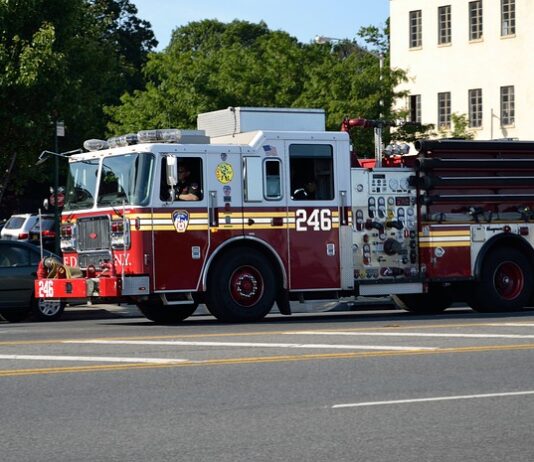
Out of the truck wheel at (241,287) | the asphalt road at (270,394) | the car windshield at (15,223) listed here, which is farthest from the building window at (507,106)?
the asphalt road at (270,394)

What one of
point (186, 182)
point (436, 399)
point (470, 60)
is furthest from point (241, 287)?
point (470, 60)

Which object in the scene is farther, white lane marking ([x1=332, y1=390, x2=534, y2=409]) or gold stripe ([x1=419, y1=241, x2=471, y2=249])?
gold stripe ([x1=419, y1=241, x2=471, y2=249])

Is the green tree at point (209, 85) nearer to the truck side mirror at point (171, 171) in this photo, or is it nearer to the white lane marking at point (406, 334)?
the truck side mirror at point (171, 171)

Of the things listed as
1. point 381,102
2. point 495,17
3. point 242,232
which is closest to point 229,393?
point 242,232

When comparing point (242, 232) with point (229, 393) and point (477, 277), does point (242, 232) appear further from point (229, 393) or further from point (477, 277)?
point (229, 393)

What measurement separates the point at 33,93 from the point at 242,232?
11467 millimetres

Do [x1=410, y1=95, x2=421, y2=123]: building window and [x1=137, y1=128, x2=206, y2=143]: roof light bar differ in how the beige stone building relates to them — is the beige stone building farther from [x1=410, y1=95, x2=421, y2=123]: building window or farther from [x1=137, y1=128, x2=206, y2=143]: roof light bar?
[x1=137, y1=128, x2=206, y2=143]: roof light bar

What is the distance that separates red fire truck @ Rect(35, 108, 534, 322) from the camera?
19.6 m

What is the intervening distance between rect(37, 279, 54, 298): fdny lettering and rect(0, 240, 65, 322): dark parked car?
2454 millimetres

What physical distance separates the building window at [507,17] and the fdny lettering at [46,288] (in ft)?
140

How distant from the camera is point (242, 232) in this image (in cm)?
1997

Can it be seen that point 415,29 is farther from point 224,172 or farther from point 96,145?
point 224,172

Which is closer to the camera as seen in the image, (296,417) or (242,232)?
(296,417)

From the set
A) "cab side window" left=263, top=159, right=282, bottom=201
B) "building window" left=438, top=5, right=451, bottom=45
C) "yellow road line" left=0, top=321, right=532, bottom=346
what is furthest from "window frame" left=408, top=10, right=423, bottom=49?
"yellow road line" left=0, top=321, right=532, bottom=346
